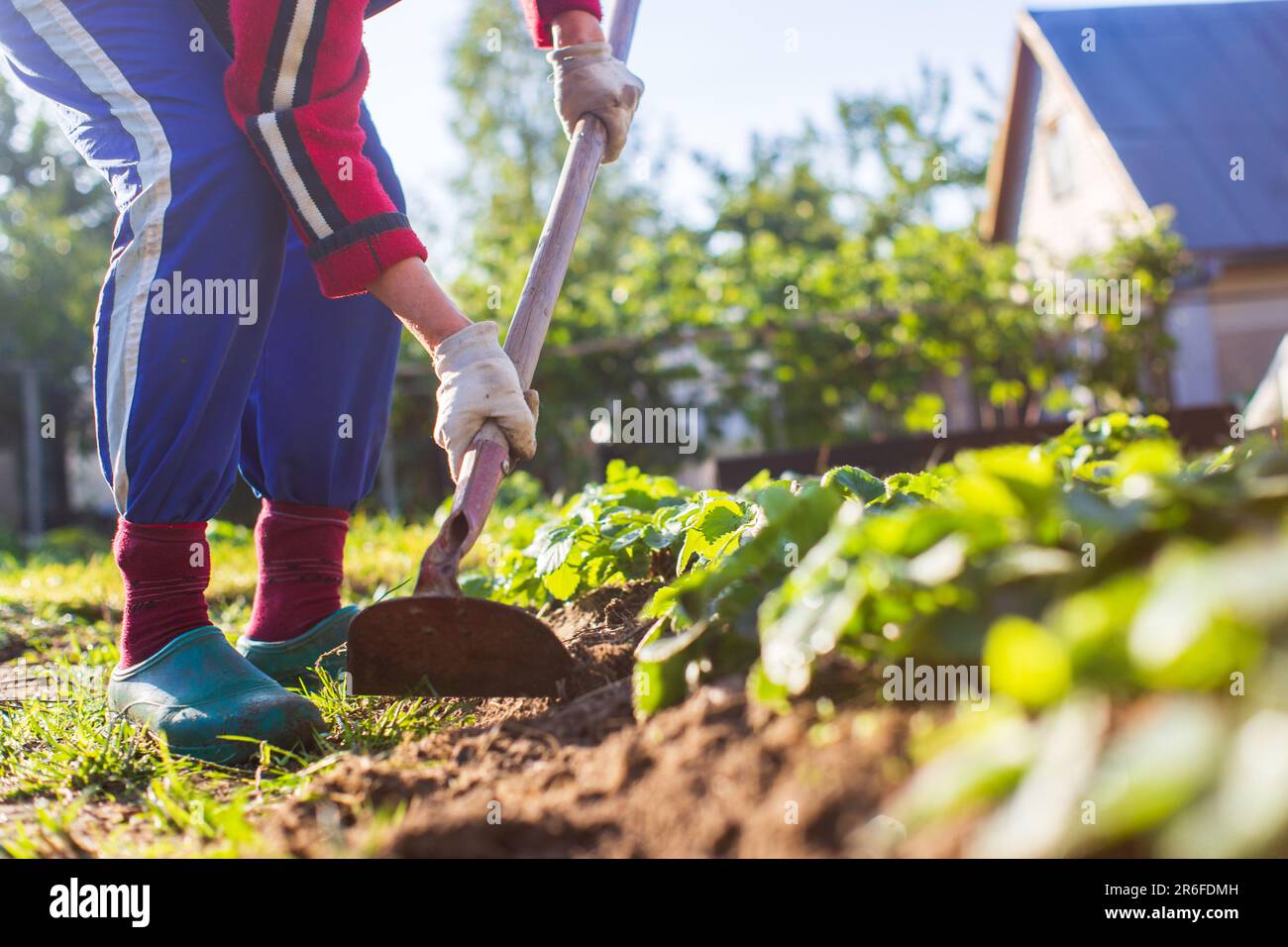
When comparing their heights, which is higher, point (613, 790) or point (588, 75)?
point (588, 75)

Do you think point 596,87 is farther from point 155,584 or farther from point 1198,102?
point 1198,102

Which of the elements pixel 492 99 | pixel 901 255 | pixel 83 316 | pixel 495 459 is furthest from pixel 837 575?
pixel 492 99

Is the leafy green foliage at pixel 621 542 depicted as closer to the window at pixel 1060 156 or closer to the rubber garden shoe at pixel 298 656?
the rubber garden shoe at pixel 298 656

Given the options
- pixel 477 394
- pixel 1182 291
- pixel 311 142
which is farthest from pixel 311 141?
pixel 1182 291

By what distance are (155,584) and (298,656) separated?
448 mm

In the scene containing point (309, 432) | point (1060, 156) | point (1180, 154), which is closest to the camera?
point (309, 432)

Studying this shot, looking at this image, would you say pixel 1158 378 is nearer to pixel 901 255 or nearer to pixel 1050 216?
pixel 901 255

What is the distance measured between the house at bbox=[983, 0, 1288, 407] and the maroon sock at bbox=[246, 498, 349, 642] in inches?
344

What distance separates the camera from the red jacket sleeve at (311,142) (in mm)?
1899

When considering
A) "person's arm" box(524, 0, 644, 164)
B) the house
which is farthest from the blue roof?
"person's arm" box(524, 0, 644, 164)

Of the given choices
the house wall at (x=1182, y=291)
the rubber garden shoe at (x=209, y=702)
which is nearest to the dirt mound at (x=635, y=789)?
the rubber garden shoe at (x=209, y=702)

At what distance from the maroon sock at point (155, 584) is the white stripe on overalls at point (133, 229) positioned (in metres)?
0.08

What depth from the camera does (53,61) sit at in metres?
2.02

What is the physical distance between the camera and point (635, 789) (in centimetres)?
109
